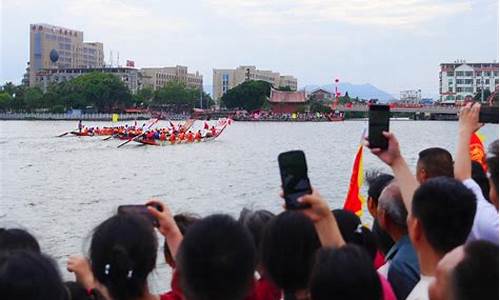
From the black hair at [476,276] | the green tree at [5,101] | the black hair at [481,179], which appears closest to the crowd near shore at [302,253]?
the black hair at [476,276]

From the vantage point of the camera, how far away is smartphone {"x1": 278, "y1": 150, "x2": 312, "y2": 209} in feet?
8.60

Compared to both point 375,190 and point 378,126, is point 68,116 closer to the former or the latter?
point 375,190

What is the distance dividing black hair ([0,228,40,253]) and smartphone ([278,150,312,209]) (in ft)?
3.58

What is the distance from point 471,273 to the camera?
81.9 inches

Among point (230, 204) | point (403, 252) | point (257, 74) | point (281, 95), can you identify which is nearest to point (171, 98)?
point (281, 95)

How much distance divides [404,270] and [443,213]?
0.52m

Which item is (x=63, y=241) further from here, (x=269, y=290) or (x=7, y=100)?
(x=7, y=100)

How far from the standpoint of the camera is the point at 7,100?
105m

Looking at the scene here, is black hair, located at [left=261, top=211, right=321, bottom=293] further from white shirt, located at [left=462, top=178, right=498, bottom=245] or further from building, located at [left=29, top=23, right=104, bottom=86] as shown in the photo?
building, located at [left=29, top=23, right=104, bottom=86]

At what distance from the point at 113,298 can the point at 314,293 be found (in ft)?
2.67

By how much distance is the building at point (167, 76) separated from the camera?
455ft

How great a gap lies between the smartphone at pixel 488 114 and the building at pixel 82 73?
11963 centimetres

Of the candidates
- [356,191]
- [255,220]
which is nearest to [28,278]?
[255,220]

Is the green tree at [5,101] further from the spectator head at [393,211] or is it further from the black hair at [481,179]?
the spectator head at [393,211]
